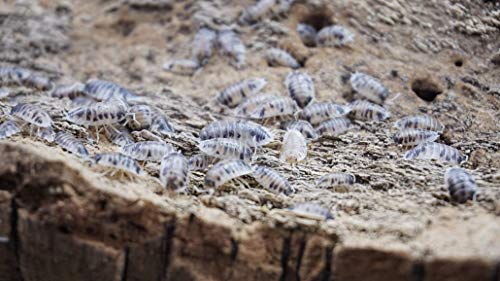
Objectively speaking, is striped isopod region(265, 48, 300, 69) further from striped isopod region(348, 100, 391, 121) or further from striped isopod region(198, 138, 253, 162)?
striped isopod region(198, 138, 253, 162)

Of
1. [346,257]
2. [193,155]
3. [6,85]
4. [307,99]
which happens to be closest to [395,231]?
[346,257]

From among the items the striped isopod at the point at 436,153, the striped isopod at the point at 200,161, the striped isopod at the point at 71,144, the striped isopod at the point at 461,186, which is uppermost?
the striped isopod at the point at 461,186

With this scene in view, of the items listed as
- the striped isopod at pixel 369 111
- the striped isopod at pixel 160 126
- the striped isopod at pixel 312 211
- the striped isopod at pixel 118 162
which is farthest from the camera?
the striped isopod at pixel 369 111

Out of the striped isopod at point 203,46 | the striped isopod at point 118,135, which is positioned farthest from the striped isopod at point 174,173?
the striped isopod at point 203,46

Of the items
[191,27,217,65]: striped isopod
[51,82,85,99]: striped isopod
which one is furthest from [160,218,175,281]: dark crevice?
[191,27,217,65]: striped isopod

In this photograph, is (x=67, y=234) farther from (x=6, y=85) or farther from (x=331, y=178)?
(x=6, y=85)

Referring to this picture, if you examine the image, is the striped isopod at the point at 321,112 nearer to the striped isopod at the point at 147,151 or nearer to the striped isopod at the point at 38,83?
the striped isopod at the point at 147,151
